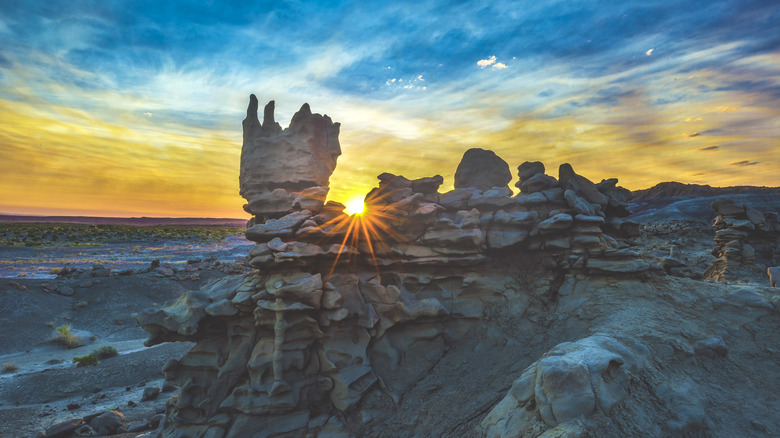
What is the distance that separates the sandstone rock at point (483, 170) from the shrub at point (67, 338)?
111 feet

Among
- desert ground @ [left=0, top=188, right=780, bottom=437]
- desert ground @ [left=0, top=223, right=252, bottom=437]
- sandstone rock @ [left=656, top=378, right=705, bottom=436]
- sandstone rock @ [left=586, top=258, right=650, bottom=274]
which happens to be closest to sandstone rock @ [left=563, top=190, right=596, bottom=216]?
sandstone rock @ [left=586, top=258, right=650, bottom=274]

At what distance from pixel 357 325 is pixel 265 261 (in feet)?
14.4

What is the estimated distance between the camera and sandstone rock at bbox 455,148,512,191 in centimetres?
1864

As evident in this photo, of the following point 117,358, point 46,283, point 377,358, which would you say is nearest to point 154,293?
point 46,283

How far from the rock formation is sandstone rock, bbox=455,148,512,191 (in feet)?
5.68

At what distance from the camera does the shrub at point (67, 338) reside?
94.9 ft

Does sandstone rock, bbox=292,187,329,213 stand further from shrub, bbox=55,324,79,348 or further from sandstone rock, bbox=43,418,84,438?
shrub, bbox=55,324,79,348

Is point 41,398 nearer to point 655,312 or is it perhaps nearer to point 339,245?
point 339,245

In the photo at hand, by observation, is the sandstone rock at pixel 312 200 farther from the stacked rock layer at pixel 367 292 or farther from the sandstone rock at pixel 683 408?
the sandstone rock at pixel 683 408

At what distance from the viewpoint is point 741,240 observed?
2775 centimetres

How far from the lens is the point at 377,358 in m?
13.7

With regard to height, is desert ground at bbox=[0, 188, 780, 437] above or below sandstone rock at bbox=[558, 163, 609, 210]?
below

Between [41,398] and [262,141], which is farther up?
[262,141]

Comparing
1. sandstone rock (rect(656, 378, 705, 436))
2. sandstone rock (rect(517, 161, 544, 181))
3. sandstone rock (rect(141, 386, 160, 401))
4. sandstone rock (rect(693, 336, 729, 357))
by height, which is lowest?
sandstone rock (rect(141, 386, 160, 401))
